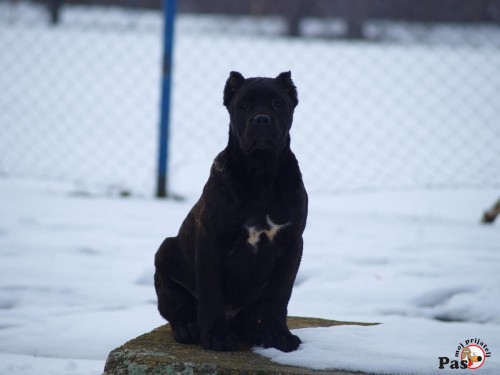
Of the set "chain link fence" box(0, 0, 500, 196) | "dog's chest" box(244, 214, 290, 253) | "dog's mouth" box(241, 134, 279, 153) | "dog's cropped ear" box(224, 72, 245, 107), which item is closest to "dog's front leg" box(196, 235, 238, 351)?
"dog's chest" box(244, 214, 290, 253)

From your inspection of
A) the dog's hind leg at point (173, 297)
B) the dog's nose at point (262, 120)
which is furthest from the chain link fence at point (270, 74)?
the dog's nose at point (262, 120)

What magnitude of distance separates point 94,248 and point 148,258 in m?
0.38

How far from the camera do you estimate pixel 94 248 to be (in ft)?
15.5

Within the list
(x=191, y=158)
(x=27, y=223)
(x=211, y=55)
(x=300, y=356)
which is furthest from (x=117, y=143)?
(x=300, y=356)

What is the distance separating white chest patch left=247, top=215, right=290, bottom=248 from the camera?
244 centimetres

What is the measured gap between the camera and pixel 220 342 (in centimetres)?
253

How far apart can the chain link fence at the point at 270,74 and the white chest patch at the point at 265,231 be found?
480cm

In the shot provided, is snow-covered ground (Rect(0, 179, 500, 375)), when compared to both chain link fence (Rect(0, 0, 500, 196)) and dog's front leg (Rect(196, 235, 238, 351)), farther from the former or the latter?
chain link fence (Rect(0, 0, 500, 196))

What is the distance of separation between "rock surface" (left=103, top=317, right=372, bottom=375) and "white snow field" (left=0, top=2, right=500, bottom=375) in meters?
0.11

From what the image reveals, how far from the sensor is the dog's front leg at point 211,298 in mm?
2451

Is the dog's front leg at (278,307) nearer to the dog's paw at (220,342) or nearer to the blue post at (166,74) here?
the dog's paw at (220,342)

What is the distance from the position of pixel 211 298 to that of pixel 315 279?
1.82m

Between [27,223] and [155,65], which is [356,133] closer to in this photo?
[155,65]

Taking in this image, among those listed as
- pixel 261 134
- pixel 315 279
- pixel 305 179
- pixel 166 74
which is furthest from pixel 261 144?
pixel 305 179
